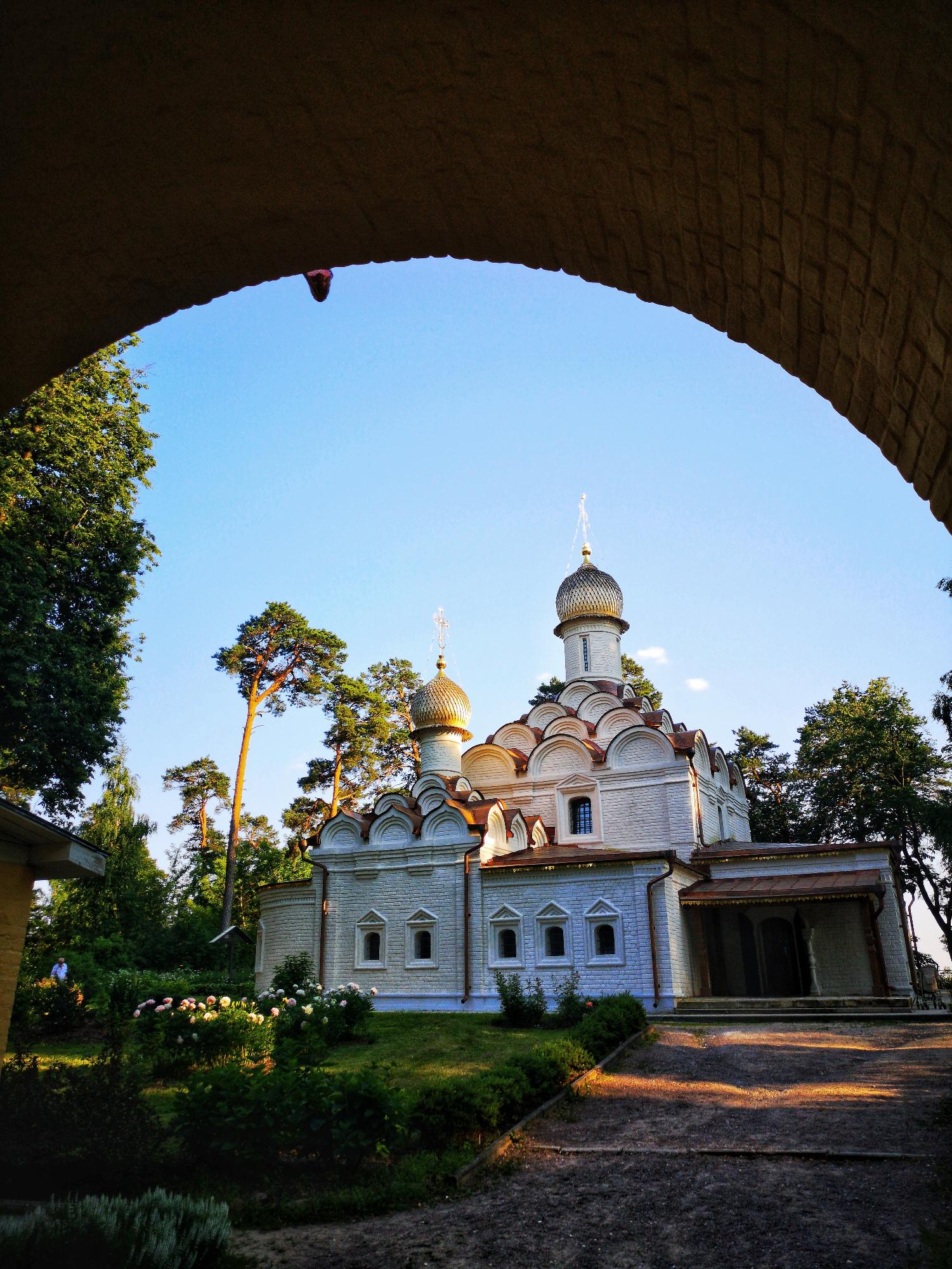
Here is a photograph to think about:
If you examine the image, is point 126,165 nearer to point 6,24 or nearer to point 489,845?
point 6,24

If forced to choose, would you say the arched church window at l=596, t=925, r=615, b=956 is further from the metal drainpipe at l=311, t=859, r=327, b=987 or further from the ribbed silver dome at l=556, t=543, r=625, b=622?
the ribbed silver dome at l=556, t=543, r=625, b=622

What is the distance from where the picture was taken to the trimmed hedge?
24.6ft

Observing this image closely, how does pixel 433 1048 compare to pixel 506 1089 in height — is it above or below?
below

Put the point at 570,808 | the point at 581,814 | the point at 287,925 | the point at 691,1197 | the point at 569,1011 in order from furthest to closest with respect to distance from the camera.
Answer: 1. the point at 570,808
2. the point at 581,814
3. the point at 287,925
4. the point at 569,1011
5. the point at 691,1197

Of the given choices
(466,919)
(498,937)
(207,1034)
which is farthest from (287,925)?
(207,1034)

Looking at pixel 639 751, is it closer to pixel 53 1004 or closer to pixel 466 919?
pixel 466 919

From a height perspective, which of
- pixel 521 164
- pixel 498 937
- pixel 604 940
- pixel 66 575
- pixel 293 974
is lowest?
pixel 293 974

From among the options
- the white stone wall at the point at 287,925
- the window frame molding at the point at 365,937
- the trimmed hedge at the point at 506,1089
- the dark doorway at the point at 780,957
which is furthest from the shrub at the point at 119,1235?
the dark doorway at the point at 780,957

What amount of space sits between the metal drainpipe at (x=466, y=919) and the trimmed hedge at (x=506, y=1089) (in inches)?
286

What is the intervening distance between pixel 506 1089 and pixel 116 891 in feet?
74.8

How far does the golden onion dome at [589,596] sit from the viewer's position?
88.7 ft

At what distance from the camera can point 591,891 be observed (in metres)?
18.6

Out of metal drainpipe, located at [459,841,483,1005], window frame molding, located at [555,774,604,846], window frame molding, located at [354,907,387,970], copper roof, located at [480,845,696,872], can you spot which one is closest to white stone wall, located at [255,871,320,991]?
window frame molding, located at [354,907,387,970]

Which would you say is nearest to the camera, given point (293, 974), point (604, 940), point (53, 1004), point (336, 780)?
point (53, 1004)
